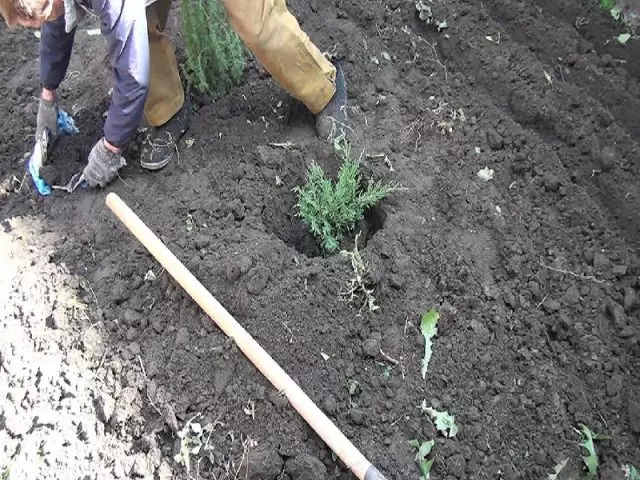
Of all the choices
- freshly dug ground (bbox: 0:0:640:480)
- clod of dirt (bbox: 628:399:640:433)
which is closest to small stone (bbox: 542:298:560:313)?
freshly dug ground (bbox: 0:0:640:480)

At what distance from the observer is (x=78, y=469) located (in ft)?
8.48

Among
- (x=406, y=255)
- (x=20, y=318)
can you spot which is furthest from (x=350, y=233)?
(x=20, y=318)

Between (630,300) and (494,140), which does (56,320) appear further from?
(630,300)

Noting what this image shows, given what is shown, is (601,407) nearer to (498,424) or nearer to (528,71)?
(498,424)

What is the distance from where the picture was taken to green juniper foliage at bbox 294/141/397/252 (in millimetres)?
3162

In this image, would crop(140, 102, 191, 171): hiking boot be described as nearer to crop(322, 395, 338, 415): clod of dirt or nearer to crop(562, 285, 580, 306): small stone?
crop(322, 395, 338, 415): clod of dirt

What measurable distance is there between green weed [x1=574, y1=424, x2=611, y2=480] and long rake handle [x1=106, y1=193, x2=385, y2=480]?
32.8 inches

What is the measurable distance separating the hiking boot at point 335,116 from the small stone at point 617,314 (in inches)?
59.1

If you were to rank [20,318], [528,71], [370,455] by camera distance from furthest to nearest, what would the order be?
[528,71]
[20,318]
[370,455]

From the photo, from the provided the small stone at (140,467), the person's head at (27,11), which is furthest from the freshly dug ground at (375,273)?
the person's head at (27,11)

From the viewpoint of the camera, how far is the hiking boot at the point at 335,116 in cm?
348

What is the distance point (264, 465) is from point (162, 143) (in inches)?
68.4

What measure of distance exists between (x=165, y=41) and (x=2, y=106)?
1.14 meters

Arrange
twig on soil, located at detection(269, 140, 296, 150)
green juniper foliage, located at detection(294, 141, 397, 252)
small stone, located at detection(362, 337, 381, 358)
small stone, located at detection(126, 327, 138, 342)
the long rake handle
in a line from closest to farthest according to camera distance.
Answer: the long rake handle, small stone, located at detection(362, 337, 381, 358), small stone, located at detection(126, 327, 138, 342), green juniper foliage, located at detection(294, 141, 397, 252), twig on soil, located at detection(269, 140, 296, 150)
